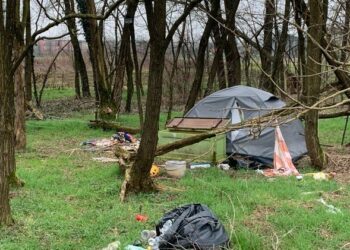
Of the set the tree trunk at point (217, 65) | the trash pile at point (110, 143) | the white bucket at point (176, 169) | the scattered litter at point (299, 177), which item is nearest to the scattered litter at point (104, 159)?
the trash pile at point (110, 143)

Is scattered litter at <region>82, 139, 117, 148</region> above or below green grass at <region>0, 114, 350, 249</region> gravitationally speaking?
above

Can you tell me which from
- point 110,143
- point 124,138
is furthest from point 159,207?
point 124,138

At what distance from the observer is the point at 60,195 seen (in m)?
6.83

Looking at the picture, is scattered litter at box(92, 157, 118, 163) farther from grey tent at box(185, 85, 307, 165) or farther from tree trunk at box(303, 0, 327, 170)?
tree trunk at box(303, 0, 327, 170)

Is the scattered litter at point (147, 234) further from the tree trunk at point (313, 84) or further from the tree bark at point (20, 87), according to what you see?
the tree bark at point (20, 87)

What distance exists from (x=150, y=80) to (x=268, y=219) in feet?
7.54

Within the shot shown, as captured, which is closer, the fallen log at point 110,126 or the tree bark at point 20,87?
the tree bark at point 20,87

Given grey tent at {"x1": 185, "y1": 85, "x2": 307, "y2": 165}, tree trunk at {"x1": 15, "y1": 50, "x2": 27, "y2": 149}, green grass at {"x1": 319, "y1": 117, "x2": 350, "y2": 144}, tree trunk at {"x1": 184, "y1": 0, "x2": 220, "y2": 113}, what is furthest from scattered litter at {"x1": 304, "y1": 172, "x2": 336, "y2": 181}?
tree trunk at {"x1": 184, "y1": 0, "x2": 220, "y2": 113}

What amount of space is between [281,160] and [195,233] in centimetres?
487

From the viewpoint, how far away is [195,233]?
447cm

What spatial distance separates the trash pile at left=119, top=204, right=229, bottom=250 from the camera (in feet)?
14.5

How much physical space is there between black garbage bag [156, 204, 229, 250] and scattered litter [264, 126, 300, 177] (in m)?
4.12

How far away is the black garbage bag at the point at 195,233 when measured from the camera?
4.41 m

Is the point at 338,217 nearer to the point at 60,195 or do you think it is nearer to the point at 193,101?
the point at 60,195
